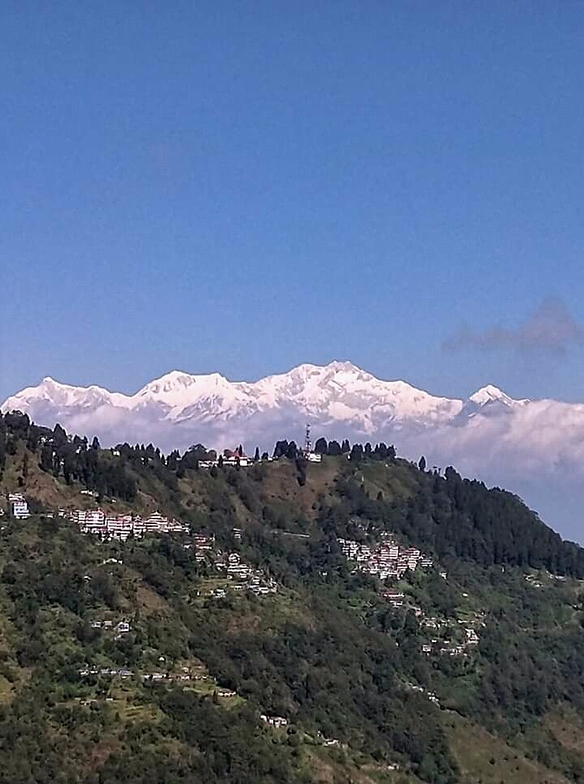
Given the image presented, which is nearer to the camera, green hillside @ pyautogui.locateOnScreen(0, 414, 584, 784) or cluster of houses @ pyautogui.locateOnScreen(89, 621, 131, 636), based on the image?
green hillside @ pyautogui.locateOnScreen(0, 414, 584, 784)

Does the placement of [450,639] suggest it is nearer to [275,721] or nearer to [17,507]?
[275,721]

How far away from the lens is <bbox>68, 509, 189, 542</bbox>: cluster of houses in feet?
401

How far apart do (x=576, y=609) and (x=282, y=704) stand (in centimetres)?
6973

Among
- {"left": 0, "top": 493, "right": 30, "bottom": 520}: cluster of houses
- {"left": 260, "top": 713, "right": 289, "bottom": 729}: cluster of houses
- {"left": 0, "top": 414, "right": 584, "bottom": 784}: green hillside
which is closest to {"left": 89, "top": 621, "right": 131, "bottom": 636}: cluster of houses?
{"left": 0, "top": 414, "right": 584, "bottom": 784}: green hillside

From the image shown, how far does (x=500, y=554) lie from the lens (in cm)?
16750

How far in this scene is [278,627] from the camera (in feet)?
359

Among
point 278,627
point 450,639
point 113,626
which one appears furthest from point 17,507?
point 450,639

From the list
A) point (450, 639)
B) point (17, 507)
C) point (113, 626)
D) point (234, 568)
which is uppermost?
point (17, 507)

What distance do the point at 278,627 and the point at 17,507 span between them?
28.5 metres

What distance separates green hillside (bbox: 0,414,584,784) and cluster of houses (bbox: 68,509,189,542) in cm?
120

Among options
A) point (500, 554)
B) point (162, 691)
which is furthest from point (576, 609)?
point (162, 691)

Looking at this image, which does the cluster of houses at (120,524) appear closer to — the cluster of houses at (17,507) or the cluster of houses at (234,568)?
the cluster of houses at (17,507)

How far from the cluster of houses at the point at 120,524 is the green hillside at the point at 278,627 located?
47.3 inches

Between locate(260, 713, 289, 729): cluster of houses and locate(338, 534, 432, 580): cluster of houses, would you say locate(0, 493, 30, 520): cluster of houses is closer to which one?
locate(260, 713, 289, 729): cluster of houses
